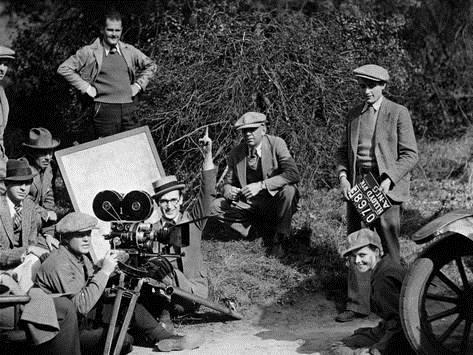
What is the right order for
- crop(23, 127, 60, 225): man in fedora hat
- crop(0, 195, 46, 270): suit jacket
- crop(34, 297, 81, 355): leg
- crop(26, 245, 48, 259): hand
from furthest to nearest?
crop(23, 127, 60, 225): man in fedora hat
crop(26, 245, 48, 259): hand
crop(0, 195, 46, 270): suit jacket
crop(34, 297, 81, 355): leg

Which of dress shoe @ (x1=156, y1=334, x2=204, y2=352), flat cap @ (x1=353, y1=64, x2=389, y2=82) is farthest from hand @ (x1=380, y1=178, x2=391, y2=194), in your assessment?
dress shoe @ (x1=156, y1=334, x2=204, y2=352)

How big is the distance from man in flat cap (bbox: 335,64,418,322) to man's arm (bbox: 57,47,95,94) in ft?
9.01

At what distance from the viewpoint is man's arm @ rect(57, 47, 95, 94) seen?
886 cm

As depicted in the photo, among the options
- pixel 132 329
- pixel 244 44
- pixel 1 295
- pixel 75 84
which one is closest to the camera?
pixel 1 295

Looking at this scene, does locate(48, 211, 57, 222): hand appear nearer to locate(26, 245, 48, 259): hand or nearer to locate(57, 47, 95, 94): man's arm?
locate(26, 245, 48, 259): hand

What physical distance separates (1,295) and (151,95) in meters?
4.62

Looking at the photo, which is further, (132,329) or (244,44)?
(244,44)

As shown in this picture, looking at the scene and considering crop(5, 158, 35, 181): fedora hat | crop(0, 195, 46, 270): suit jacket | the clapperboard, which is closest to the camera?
crop(0, 195, 46, 270): suit jacket

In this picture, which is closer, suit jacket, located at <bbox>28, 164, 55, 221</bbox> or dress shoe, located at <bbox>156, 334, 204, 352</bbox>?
dress shoe, located at <bbox>156, 334, 204, 352</bbox>

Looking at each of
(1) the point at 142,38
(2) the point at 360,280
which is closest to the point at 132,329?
(2) the point at 360,280

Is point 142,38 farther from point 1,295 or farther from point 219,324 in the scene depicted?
point 1,295

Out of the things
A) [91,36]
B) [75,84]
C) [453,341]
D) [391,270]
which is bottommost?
[453,341]

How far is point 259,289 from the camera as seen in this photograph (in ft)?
26.6

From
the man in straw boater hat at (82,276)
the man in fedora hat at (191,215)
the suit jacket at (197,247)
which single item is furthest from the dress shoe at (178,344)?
the suit jacket at (197,247)
